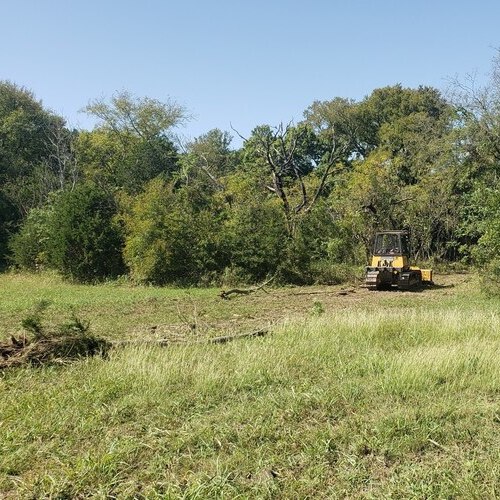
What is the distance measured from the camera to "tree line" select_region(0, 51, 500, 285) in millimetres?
23469

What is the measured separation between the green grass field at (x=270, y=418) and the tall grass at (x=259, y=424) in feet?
0.05

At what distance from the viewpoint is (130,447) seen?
14.1 ft

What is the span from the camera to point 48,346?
282 inches

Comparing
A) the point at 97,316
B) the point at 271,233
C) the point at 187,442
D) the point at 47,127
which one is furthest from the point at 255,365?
the point at 47,127

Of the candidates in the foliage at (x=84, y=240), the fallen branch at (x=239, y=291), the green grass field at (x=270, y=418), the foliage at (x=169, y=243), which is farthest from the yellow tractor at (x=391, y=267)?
the foliage at (x=84, y=240)

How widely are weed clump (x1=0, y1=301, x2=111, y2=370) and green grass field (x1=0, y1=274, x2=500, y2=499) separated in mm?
340

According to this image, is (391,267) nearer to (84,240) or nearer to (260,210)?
(260,210)

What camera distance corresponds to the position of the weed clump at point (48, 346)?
22.7 ft

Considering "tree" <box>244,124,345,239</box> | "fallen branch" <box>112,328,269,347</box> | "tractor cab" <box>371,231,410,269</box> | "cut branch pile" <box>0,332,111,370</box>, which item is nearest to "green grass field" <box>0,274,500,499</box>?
"fallen branch" <box>112,328,269,347</box>

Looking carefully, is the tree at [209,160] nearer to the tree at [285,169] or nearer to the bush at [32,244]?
the tree at [285,169]

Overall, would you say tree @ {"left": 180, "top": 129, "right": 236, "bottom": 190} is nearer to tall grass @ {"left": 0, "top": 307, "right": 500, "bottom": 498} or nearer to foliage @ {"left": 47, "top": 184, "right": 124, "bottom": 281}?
foliage @ {"left": 47, "top": 184, "right": 124, "bottom": 281}

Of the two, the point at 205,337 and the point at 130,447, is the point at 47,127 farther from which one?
the point at 130,447

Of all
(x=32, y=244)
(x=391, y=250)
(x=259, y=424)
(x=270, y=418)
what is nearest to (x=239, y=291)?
(x=391, y=250)

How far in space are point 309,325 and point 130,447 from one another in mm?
5122
